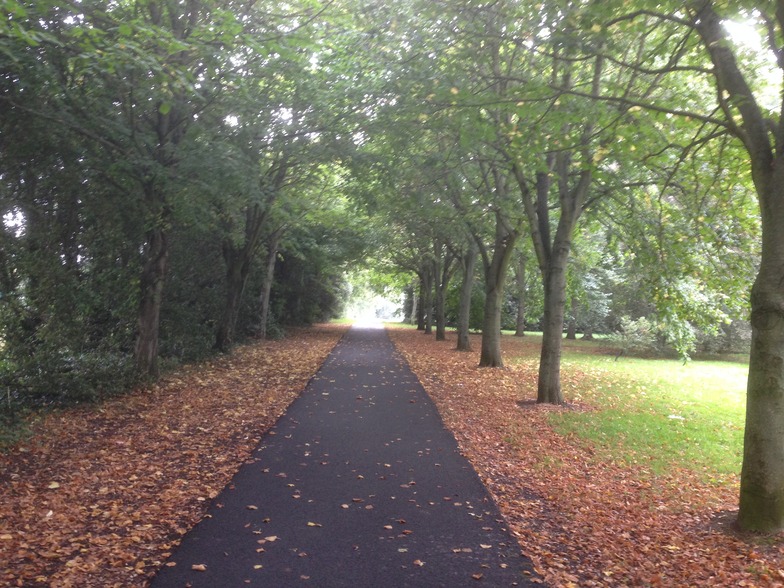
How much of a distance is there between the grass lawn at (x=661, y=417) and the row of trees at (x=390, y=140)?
4.40ft

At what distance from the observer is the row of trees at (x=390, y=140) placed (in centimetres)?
652

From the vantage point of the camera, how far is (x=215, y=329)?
19.8 meters

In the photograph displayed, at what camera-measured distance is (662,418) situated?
36.7ft

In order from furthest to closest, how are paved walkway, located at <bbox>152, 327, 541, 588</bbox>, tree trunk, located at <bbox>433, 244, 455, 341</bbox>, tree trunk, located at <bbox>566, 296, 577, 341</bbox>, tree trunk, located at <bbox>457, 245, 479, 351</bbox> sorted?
tree trunk, located at <bbox>566, 296, 577, 341</bbox> → tree trunk, located at <bbox>433, 244, 455, 341</bbox> → tree trunk, located at <bbox>457, 245, 479, 351</bbox> → paved walkway, located at <bbox>152, 327, 541, 588</bbox>

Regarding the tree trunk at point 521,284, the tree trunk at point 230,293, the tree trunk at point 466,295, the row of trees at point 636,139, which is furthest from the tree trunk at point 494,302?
the tree trunk at point 521,284

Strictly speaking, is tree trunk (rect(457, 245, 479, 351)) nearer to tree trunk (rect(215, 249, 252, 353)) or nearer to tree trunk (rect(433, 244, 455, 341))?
tree trunk (rect(433, 244, 455, 341))

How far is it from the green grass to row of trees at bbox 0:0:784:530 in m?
1.34

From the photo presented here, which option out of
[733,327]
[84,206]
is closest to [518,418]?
[84,206]

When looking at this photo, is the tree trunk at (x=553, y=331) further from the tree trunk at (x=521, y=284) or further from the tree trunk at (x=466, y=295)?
the tree trunk at (x=521, y=284)

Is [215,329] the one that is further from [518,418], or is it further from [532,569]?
[532,569]

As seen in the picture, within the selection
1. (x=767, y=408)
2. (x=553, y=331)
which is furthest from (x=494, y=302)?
(x=767, y=408)

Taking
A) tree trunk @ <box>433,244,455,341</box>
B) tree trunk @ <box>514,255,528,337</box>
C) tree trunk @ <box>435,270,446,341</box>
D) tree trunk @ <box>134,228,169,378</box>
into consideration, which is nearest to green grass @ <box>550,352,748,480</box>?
tree trunk @ <box>134,228,169,378</box>

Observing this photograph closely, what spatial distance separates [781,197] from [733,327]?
22.2 metres

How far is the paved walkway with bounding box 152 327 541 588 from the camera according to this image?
4.27 m
